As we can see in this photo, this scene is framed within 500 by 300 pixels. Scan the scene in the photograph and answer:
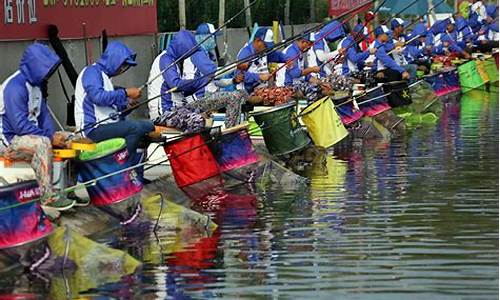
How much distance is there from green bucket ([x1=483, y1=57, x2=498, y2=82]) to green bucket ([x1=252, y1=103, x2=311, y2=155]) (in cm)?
1800

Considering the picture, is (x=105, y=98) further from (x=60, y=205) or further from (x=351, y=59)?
(x=351, y=59)

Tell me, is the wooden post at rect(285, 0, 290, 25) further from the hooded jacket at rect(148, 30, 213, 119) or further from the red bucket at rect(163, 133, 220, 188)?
the red bucket at rect(163, 133, 220, 188)

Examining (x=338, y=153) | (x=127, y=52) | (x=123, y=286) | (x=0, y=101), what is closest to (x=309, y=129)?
(x=338, y=153)

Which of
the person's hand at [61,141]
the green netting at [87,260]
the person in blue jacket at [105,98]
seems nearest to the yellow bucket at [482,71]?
the person in blue jacket at [105,98]

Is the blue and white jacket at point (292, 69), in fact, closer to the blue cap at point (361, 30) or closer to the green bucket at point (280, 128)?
the blue cap at point (361, 30)

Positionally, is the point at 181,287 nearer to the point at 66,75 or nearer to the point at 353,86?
the point at 66,75

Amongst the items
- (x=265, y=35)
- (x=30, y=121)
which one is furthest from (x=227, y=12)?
(x=30, y=121)

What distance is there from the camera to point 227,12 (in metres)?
36.1

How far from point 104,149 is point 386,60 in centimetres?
1375

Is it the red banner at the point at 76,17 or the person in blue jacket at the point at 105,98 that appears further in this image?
the red banner at the point at 76,17

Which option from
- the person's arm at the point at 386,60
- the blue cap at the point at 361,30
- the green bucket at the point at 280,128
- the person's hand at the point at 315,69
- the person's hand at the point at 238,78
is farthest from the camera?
the person's arm at the point at 386,60

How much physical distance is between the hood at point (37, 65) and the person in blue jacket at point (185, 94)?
335cm

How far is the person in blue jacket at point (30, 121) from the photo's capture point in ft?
44.9

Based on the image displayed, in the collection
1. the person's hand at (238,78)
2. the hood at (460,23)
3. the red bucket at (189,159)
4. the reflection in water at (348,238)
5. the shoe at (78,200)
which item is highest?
the hood at (460,23)
